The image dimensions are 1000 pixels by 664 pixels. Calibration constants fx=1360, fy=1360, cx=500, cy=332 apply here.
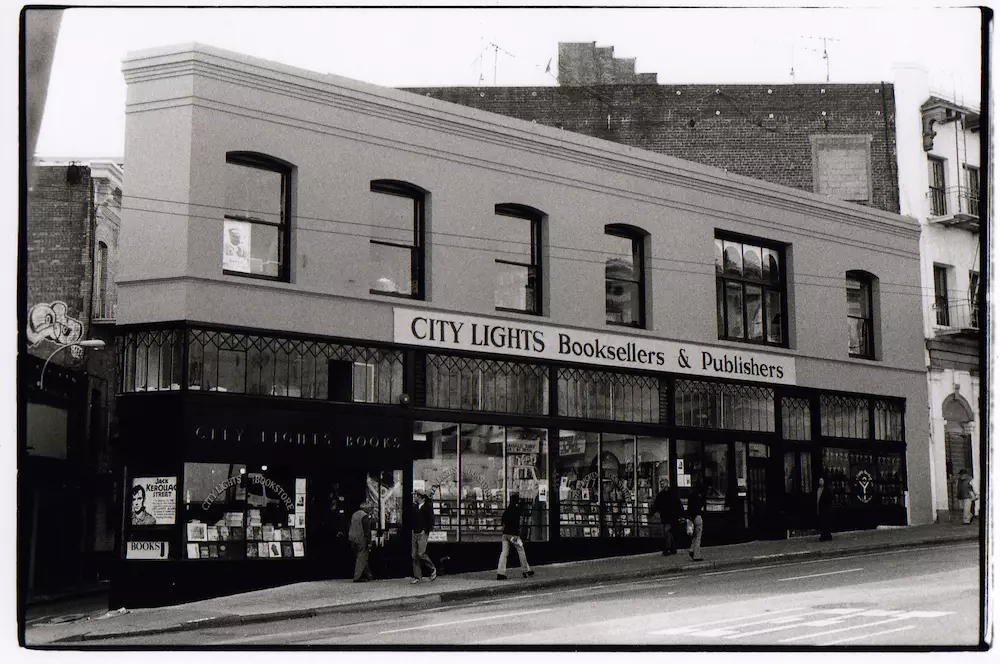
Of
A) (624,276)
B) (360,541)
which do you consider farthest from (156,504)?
(624,276)

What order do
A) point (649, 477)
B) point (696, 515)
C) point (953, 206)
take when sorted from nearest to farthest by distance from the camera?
point (696, 515) → point (649, 477) → point (953, 206)

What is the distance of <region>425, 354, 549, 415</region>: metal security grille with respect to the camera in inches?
909

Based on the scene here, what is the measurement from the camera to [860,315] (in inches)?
1118

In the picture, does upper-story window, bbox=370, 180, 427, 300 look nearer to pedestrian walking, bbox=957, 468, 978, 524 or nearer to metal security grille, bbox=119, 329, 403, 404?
metal security grille, bbox=119, 329, 403, 404

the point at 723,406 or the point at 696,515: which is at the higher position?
the point at 723,406

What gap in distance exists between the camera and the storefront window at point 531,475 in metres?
23.8

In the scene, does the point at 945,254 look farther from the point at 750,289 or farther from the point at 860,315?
the point at 750,289

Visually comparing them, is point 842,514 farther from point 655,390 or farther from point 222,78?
point 222,78

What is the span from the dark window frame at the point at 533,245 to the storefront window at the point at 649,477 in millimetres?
3332

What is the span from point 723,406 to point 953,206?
19.3ft

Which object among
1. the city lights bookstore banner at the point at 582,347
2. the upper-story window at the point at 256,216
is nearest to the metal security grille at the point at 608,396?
the city lights bookstore banner at the point at 582,347

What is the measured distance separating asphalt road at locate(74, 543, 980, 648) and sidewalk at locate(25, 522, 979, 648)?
0.45m

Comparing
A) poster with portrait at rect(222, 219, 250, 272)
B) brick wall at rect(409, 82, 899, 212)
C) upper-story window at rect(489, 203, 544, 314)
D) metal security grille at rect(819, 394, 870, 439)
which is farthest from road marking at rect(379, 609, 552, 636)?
brick wall at rect(409, 82, 899, 212)

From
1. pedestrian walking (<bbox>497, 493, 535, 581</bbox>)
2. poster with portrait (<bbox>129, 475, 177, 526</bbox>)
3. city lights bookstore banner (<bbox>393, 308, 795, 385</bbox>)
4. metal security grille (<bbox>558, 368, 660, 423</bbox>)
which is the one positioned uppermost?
city lights bookstore banner (<bbox>393, 308, 795, 385</bbox>)
